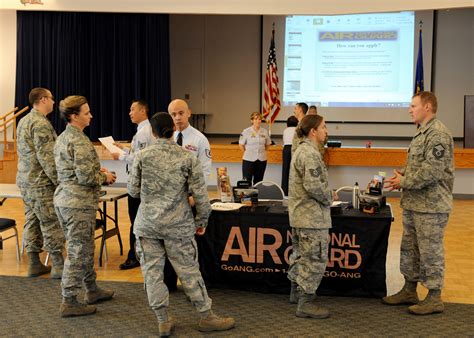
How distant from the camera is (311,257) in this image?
4.05m

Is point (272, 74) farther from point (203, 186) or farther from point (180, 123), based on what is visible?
point (203, 186)

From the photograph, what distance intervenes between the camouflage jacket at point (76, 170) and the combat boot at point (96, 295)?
676mm

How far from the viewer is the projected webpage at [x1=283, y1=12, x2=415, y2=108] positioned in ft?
39.0

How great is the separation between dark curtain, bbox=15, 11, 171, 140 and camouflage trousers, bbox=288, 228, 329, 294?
26.1 feet

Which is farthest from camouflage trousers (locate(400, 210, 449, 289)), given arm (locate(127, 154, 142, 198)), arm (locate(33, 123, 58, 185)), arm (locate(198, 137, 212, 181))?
arm (locate(33, 123, 58, 185))

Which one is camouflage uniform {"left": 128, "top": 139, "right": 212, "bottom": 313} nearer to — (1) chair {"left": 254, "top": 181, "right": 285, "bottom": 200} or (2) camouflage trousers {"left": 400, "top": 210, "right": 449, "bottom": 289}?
(2) camouflage trousers {"left": 400, "top": 210, "right": 449, "bottom": 289}

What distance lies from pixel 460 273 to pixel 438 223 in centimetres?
142

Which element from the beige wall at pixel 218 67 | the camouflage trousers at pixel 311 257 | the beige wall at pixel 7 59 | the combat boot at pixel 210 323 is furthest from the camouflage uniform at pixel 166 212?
the beige wall at pixel 218 67

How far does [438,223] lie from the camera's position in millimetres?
4121

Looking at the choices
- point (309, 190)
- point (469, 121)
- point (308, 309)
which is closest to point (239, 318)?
point (308, 309)

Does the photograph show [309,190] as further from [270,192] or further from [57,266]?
[57,266]

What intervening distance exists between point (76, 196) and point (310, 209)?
1.56 meters

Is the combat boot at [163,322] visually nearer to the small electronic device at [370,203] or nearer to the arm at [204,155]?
the arm at [204,155]

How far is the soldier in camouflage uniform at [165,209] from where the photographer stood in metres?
3.53
